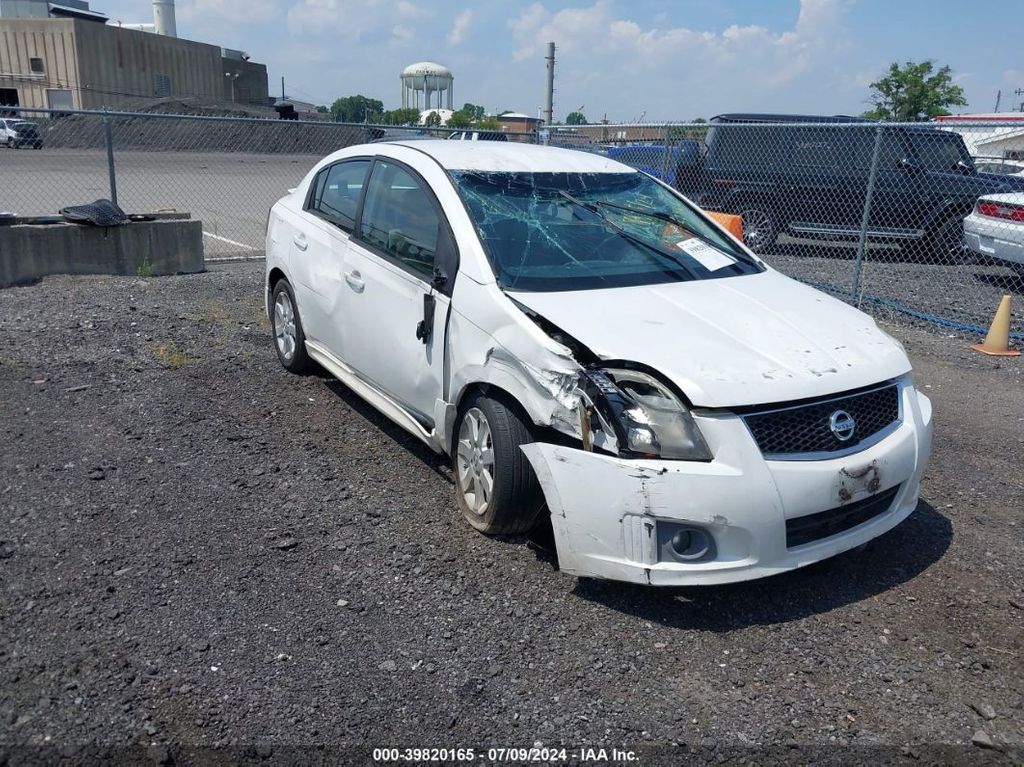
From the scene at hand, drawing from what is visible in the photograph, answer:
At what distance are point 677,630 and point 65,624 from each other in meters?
2.30

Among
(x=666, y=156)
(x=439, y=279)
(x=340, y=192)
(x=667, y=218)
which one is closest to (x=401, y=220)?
(x=439, y=279)

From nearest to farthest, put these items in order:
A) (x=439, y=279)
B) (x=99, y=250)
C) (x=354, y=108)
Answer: (x=439, y=279), (x=99, y=250), (x=354, y=108)

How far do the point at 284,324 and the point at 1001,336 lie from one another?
6122mm

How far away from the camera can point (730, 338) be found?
11.6 feet

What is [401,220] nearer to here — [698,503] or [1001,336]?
[698,503]

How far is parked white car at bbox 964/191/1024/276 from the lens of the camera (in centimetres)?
992

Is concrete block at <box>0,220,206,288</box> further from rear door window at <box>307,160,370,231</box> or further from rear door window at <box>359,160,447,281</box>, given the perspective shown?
rear door window at <box>359,160,447,281</box>

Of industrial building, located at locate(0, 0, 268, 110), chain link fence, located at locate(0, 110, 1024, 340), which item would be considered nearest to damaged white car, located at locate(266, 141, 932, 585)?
chain link fence, located at locate(0, 110, 1024, 340)

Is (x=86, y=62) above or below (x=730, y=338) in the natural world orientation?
above

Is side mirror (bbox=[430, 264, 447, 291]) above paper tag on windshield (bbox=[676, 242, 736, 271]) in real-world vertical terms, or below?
below

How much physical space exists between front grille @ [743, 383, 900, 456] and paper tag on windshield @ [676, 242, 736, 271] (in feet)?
4.10

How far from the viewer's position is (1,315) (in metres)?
7.65

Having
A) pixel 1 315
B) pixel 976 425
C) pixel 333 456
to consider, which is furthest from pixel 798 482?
pixel 1 315

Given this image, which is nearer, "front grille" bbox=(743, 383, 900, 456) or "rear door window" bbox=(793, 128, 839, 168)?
"front grille" bbox=(743, 383, 900, 456)
